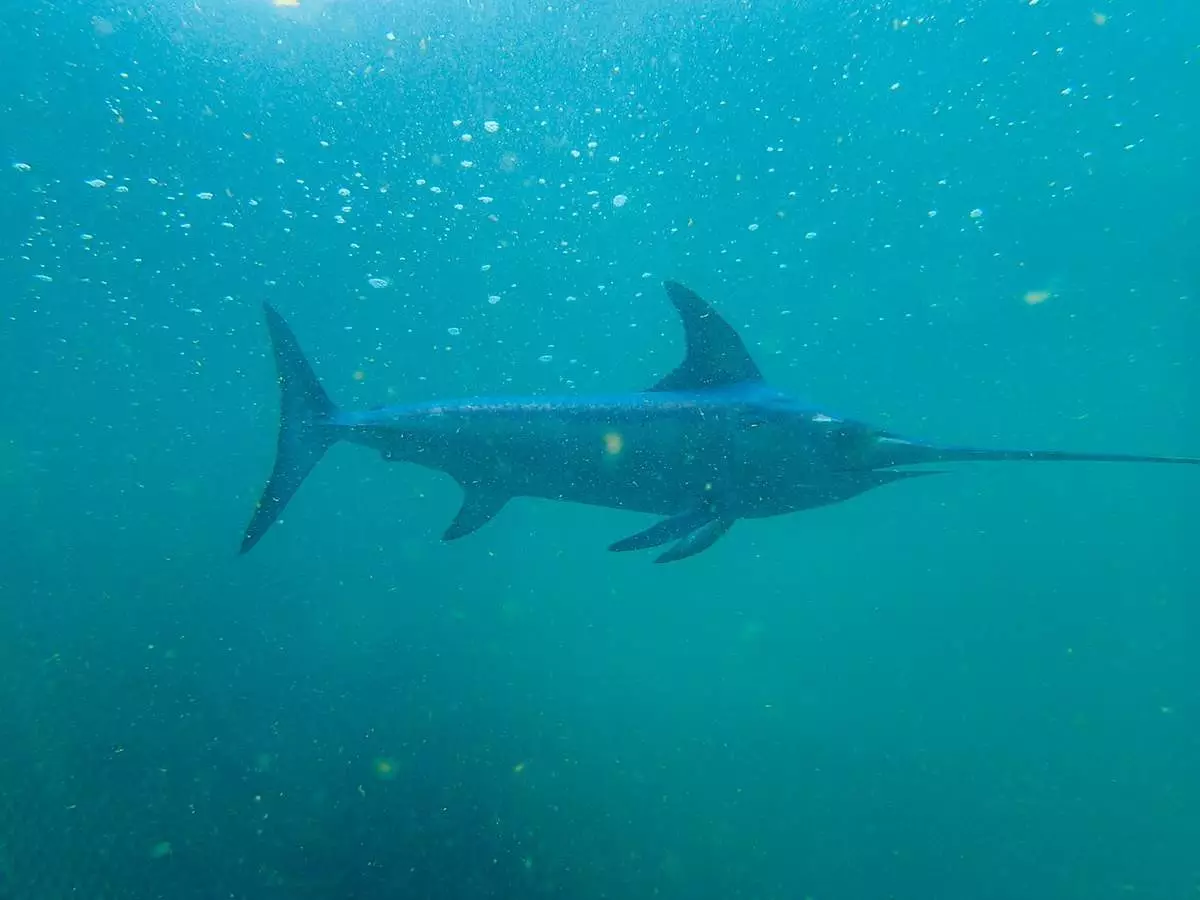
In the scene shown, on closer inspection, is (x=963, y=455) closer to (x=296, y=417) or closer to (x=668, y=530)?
(x=668, y=530)

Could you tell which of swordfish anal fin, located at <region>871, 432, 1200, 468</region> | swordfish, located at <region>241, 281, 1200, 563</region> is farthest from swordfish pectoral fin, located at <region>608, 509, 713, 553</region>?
A: swordfish anal fin, located at <region>871, 432, 1200, 468</region>

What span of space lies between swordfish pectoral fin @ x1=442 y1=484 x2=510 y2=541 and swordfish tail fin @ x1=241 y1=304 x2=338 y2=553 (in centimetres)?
142

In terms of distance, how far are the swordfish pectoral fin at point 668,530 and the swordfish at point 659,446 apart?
1cm

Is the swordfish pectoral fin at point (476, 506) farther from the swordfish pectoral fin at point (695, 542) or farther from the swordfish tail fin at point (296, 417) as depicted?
the swordfish pectoral fin at point (695, 542)

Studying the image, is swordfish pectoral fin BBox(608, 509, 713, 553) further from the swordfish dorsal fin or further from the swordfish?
the swordfish dorsal fin

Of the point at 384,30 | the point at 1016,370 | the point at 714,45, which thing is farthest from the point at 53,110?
the point at 1016,370

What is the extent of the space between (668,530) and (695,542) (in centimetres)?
26

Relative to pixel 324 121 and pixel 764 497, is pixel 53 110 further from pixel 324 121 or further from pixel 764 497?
pixel 764 497

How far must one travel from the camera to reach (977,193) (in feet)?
86.8

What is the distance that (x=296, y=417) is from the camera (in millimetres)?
6520

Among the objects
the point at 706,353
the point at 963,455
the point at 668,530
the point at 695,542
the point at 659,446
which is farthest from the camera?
the point at 706,353

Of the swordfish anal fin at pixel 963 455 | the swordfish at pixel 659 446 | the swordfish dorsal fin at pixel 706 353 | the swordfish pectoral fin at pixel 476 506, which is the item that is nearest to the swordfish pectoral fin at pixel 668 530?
the swordfish at pixel 659 446

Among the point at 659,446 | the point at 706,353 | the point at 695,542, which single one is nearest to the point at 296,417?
the point at 659,446

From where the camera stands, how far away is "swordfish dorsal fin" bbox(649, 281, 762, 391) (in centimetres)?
550
